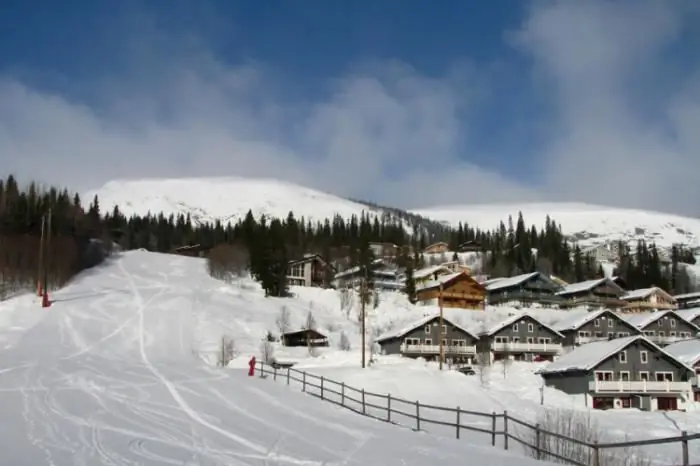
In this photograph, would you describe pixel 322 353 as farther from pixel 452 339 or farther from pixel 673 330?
pixel 673 330

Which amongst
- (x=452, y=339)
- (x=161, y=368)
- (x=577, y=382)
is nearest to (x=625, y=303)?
(x=452, y=339)

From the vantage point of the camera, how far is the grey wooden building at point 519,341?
3169 inches

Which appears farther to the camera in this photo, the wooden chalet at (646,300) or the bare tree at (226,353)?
the wooden chalet at (646,300)

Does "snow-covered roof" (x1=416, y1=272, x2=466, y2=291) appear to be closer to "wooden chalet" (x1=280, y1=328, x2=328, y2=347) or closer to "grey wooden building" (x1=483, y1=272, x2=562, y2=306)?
"grey wooden building" (x1=483, y1=272, x2=562, y2=306)

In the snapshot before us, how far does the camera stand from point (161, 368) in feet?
140

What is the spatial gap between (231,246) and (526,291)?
49474 mm

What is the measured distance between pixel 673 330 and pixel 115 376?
252ft

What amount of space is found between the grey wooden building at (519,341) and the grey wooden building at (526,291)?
1357 inches

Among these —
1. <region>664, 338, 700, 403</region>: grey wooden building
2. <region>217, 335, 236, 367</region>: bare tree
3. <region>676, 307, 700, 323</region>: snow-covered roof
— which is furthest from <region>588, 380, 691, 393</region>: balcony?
<region>676, 307, 700, 323</region>: snow-covered roof

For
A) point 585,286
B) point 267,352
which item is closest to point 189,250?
point 585,286

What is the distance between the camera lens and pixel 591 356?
62.3m

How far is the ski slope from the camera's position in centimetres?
1546

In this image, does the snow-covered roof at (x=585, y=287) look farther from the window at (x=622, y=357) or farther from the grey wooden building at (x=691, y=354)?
the window at (x=622, y=357)

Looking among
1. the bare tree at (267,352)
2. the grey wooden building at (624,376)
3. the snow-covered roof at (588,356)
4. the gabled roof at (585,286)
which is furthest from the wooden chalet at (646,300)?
the bare tree at (267,352)
